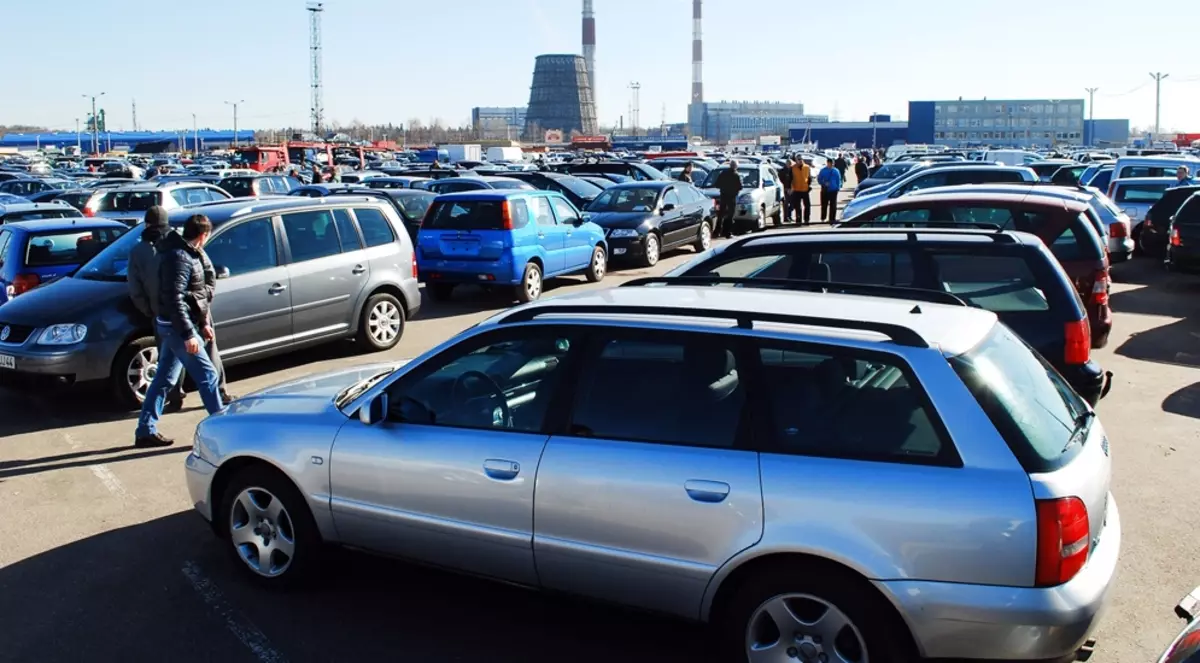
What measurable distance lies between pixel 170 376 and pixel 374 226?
157 inches

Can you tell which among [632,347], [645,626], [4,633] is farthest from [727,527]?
[4,633]

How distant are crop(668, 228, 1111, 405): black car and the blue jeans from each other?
3.78 metres

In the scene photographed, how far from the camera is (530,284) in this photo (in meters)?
14.3

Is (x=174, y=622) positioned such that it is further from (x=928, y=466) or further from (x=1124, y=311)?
(x=1124, y=311)

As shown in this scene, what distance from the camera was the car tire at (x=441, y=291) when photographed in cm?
1495

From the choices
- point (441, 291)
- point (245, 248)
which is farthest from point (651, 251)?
point (245, 248)

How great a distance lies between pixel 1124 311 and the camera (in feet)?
43.6

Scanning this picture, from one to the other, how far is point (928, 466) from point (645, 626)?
1.73 m

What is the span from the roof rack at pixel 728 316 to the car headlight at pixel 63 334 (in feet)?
17.9

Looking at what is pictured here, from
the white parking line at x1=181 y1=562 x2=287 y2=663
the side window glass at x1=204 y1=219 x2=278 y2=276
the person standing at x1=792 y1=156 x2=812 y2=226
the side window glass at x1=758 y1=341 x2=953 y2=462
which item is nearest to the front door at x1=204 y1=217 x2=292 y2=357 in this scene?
the side window glass at x1=204 y1=219 x2=278 y2=276

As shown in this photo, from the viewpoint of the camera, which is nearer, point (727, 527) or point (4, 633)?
point (727, 527)

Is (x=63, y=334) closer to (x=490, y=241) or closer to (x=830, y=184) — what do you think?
(x=490, y=241)

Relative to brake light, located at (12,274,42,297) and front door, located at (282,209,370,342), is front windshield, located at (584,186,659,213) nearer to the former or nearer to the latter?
front door, located at (282,209,370,342)

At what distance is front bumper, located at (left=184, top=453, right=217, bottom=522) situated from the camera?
516cm
